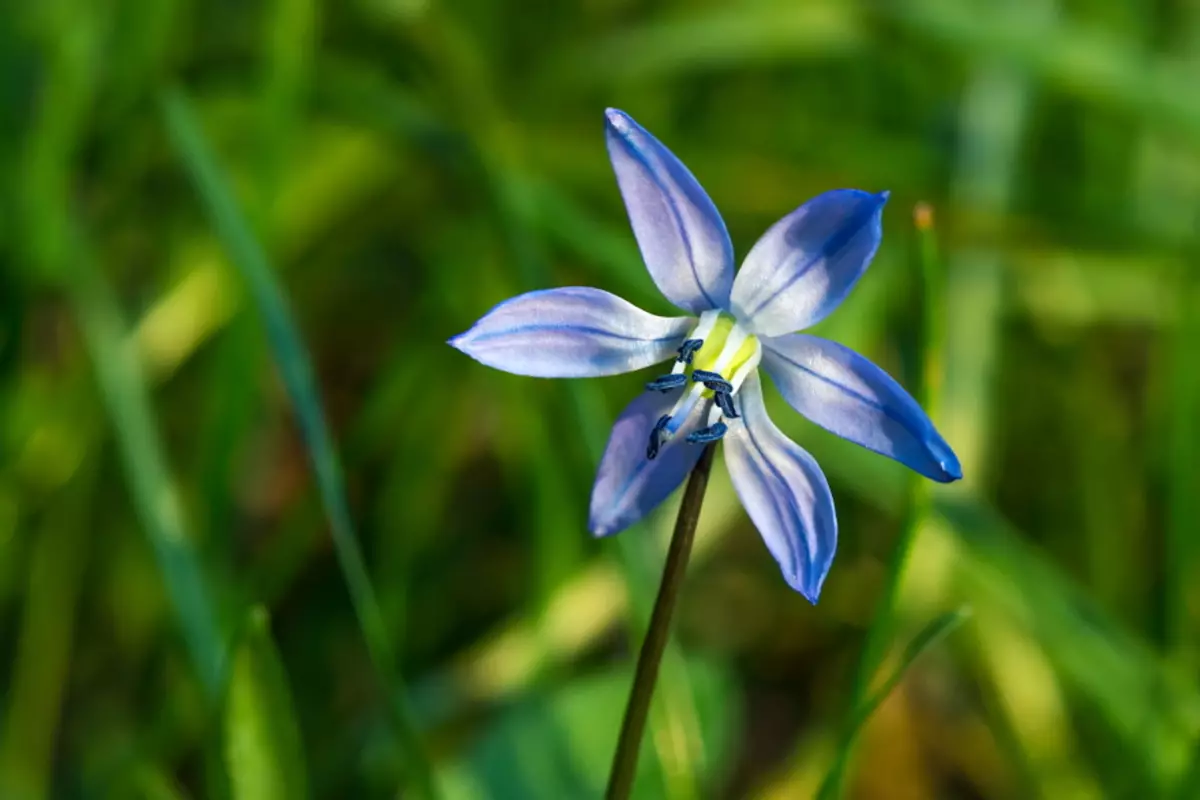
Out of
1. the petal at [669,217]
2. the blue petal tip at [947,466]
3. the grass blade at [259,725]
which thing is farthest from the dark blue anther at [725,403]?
the grass blade at [259,725]

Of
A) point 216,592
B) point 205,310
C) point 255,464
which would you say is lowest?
point 255,464

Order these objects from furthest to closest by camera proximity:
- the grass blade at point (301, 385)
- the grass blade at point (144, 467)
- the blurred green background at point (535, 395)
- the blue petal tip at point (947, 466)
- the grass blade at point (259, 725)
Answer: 1. the blurred green background at point (535, 395)
2. the grass blade at point (144, 467)
3. the grass blade at point (301, 385)
4. the grass blade at point (259, 725)
5. the blue petal tip at point (947, 466)

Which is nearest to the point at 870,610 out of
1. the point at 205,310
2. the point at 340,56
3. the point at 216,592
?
the point at 216,592

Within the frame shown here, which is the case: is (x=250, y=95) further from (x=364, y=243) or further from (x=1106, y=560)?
(x=1106, y=560)

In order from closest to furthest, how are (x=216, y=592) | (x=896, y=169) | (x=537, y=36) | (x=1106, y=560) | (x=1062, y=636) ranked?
1. (x=216, y=592)
2. (x=1062, y=636)
3. (x=1106, y=560)
4. (x=896, y=169)
5. (x=537, y=36)

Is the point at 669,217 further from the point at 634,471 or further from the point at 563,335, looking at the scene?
Answer: the point at 634,471

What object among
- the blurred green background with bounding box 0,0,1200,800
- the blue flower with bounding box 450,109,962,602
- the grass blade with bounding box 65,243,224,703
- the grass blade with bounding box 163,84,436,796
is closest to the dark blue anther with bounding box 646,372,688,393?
the blue flower with bounding box 450,109,962,602

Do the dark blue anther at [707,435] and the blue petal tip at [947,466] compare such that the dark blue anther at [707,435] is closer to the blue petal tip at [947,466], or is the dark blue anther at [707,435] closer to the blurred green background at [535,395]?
the blue petal tip at [947,466]
